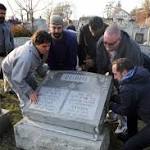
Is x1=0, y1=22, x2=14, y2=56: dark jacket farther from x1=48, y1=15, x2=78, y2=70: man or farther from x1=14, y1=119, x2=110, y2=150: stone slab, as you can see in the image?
x1=14, y1=119, x2=110, y2=150: stone slab

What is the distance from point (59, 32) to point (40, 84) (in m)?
0.84

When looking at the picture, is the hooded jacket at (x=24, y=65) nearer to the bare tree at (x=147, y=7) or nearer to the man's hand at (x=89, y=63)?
the man's hand at (x=89, y=63)

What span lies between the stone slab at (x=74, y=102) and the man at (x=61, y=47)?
672mm

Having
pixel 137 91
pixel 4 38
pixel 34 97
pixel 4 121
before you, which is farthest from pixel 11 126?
pixel 137 91

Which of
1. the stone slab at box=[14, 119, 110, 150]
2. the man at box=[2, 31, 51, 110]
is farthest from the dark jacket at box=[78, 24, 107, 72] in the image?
the stone slab at box=[14, 119, 110, 150]

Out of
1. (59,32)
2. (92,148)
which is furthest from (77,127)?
(59,32)

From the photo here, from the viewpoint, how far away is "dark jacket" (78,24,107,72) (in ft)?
17.0

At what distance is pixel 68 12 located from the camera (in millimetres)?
39719

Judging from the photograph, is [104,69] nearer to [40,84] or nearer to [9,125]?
[40,84]

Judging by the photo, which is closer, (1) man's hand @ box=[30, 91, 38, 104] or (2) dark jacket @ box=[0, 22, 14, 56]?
(1) man's hand @ box=[30, 91, 38, 104]

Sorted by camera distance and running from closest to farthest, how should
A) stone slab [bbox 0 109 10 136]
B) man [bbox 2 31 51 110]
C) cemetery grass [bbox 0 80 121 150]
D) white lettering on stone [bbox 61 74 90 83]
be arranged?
man [bbox 2 31 51 110] → white lettering on stone [bbox 61 74 90 83] → cemetery grass [bbox 0 80 121 150] → stone slab [bbox 0 109 10 136]

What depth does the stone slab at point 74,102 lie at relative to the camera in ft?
12.3

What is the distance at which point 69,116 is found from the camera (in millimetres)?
3816

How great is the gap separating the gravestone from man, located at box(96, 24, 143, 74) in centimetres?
39
